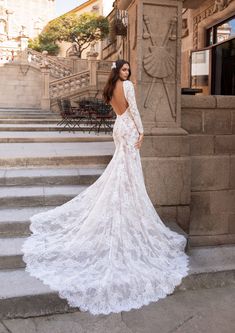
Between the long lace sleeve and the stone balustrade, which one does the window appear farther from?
the stone balustrade

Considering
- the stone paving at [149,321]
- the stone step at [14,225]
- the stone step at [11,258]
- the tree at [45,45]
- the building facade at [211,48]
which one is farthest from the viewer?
the tree at [45,45]

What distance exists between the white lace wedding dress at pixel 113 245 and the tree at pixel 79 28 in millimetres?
28230

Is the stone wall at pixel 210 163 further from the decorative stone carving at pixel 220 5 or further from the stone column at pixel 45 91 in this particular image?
the stone column at pixel 45 91

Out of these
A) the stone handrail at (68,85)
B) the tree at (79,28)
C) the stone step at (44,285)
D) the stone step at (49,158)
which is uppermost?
the tree at (79,28)

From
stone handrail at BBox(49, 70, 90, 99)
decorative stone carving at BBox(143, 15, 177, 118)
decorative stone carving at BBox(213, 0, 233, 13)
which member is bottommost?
decorative stone carving at BBox(143, 15, 177, 118)

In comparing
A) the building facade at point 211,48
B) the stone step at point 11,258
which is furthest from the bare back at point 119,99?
the building facade at point 211,48

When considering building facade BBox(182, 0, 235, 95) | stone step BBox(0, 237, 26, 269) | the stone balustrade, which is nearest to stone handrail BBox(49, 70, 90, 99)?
the stone balustrade

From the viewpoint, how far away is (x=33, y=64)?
23.9m

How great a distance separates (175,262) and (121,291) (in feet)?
3.09

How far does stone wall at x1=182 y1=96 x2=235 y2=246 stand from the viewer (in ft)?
18.1

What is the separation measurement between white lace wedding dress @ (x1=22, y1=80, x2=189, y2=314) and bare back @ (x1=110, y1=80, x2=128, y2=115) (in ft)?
0.17

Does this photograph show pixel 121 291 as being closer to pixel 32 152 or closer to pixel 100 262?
pixel 100 262

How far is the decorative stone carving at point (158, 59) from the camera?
511 cm

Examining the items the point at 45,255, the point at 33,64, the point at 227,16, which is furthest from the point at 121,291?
the point at 33,64
